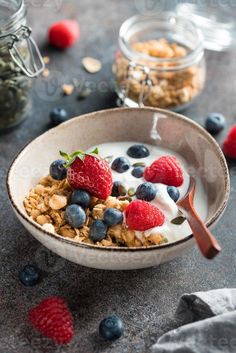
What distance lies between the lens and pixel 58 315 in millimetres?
1184

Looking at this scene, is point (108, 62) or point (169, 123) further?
point (108, 62)

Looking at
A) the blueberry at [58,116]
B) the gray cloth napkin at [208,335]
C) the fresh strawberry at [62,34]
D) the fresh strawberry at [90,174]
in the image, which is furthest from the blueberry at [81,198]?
the fresh strawberry at [62,34]

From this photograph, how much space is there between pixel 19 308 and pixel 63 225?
183 mm

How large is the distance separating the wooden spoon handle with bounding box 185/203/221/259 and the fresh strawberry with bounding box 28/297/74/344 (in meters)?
0.29

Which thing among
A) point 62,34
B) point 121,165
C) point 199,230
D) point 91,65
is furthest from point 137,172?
point 62,34

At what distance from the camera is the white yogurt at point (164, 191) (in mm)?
1232

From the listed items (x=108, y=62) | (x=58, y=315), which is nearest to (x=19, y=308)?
(x=58, y=315)

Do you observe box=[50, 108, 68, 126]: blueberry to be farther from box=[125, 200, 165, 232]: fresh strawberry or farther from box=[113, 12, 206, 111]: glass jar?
box=[125, 200, 165, 232]: fresh strawberry

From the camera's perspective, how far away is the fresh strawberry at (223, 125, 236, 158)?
1553 millimetres

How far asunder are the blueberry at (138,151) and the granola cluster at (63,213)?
0.52ft

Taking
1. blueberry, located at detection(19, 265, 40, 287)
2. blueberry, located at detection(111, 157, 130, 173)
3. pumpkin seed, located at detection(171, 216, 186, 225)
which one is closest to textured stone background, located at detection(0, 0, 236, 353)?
blueberry, located at detection(19, 265, 40, 287)

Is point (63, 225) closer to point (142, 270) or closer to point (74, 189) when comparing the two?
point (74, 189)

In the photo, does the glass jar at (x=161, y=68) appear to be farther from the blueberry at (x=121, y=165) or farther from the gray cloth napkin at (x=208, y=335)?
the gray cloth napkin at (x=208, y=335)

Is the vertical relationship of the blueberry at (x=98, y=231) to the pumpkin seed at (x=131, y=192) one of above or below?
above
